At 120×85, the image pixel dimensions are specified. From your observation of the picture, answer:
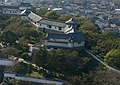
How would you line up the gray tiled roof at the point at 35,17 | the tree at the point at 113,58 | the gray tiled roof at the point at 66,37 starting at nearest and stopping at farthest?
1. the tree at the point at 113,58
2. the gray tiled roof at the point at 66,37
3. the gray tiled roof at the point at 35,17

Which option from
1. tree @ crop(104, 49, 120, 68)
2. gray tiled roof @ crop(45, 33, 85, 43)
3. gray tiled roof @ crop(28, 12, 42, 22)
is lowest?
tree @ crop(104, 49, 120, 68)

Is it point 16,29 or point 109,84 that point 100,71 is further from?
point 16,29

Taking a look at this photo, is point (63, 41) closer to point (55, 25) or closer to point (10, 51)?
point (10, 51)

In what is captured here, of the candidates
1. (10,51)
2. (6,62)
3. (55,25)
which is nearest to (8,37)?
(10,51)

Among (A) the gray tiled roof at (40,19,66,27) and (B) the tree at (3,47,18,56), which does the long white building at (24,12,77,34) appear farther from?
(B) the tree at (3,47,18,56)

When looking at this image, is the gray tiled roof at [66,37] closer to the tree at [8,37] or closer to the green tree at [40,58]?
the tree at [8,37]

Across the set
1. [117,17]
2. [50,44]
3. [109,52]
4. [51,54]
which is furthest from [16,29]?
[117,17]

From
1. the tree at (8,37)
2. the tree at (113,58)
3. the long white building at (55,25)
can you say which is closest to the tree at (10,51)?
the tree at (8,37)

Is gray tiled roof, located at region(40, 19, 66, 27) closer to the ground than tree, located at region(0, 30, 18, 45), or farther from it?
closer to the ground

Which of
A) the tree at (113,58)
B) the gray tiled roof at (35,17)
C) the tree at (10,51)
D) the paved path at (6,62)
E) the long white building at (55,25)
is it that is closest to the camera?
the paved path at (6,62)

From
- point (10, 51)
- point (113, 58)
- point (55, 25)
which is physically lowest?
point (113, 58)

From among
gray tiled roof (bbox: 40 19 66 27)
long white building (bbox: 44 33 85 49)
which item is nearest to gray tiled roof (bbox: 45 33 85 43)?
long white building (bbox: 44 33 85 49)
